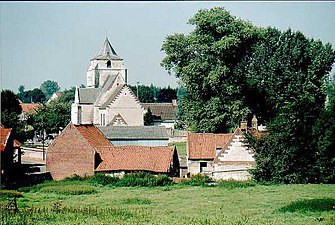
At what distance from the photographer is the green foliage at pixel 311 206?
22391 mm

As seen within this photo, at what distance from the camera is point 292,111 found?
113 ft

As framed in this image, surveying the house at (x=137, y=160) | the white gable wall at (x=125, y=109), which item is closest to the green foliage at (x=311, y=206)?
the house at (x=137, y=160)

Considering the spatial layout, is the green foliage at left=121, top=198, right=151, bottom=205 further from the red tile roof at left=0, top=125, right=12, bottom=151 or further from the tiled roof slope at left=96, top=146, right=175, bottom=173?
the red tile roof at left=0, top=125, right=12, bottom=151

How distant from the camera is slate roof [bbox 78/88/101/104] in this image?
69938mm

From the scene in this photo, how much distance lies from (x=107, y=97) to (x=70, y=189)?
37079mm

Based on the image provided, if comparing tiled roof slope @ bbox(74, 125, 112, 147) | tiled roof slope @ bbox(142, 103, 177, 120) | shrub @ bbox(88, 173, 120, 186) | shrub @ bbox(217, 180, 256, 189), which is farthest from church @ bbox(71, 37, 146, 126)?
shrub @ bbox(217, 180, 256, 189)

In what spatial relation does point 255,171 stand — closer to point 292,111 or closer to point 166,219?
point 292,111

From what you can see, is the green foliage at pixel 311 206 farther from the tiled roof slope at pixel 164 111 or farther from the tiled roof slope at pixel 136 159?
the tiled roof slope at pixel 164 111

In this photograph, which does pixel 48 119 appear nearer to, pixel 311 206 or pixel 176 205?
pixel 176 205

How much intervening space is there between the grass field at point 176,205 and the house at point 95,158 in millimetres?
2989

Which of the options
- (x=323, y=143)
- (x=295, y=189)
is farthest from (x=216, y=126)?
(x=295, y=189)

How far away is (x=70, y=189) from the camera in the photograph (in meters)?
30.4

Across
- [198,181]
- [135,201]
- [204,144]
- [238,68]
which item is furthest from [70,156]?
[238,68]

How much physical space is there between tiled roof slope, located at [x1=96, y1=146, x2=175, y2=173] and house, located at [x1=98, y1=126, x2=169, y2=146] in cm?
1213
